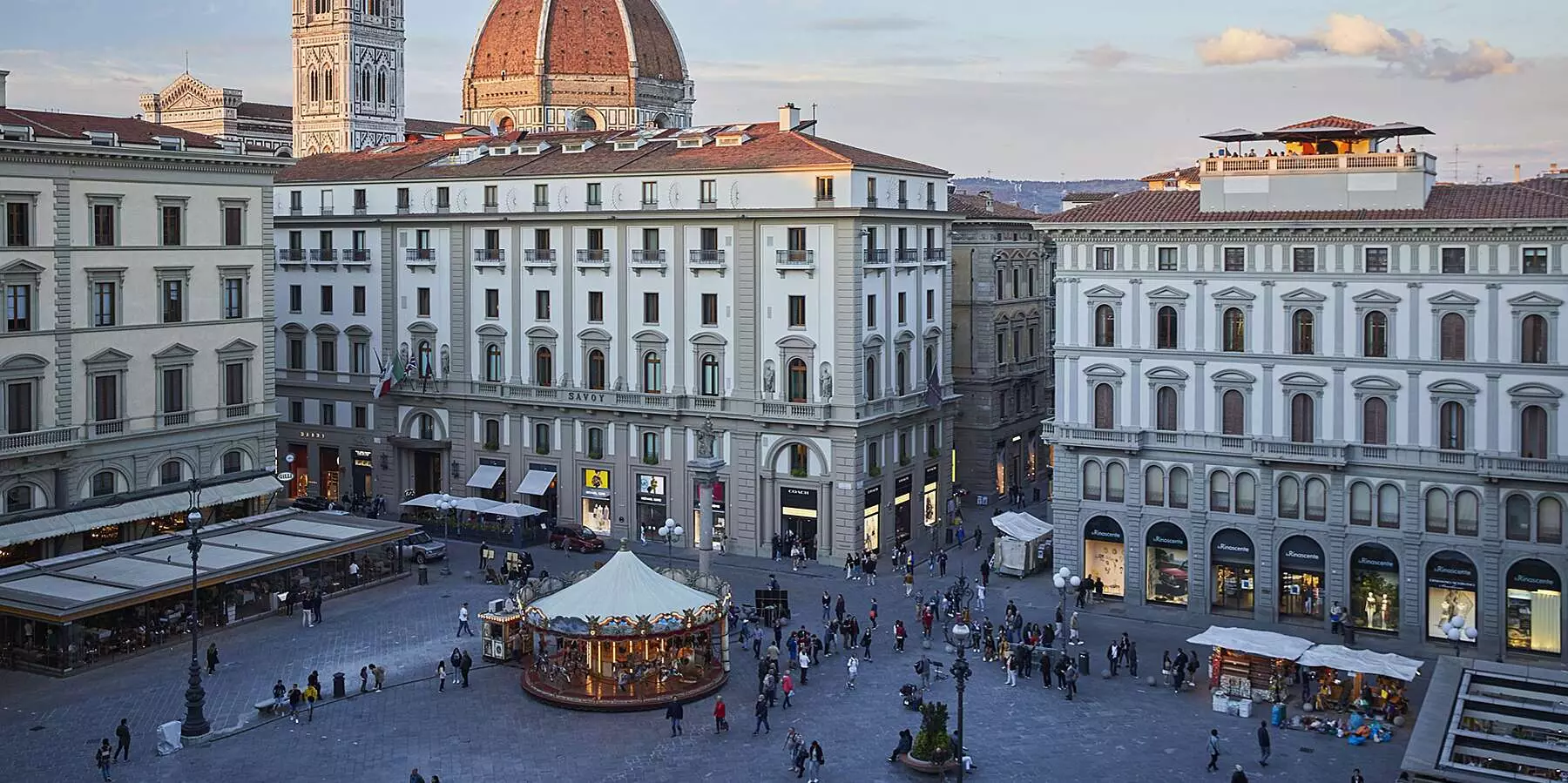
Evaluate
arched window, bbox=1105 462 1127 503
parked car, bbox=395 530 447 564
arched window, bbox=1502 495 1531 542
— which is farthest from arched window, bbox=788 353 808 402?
arched window, bbox=1502 495 1531 542

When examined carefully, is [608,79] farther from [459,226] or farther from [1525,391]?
[1525,391]

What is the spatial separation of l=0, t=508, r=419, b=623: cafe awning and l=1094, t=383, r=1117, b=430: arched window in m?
25.7

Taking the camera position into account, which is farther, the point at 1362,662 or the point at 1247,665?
the point at 1247,665

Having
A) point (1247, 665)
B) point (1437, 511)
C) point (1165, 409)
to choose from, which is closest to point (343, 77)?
point (1165, 409)

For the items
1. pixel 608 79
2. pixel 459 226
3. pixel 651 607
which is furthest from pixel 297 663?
pixel 608 79

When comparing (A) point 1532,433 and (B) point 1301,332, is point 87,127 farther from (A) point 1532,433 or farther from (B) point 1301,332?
(A) point 1532,433

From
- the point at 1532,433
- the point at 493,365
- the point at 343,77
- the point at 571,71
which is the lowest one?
the point at 1532,433

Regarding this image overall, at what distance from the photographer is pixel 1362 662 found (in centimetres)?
4041

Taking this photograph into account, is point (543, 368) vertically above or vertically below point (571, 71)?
below

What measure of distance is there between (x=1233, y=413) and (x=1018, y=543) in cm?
1004

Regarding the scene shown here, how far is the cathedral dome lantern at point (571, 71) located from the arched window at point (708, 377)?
60354 mm

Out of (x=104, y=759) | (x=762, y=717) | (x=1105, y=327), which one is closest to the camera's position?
(x=104, y=759)

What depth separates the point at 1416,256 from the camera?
48344mm

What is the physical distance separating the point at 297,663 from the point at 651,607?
11402 millimetres
